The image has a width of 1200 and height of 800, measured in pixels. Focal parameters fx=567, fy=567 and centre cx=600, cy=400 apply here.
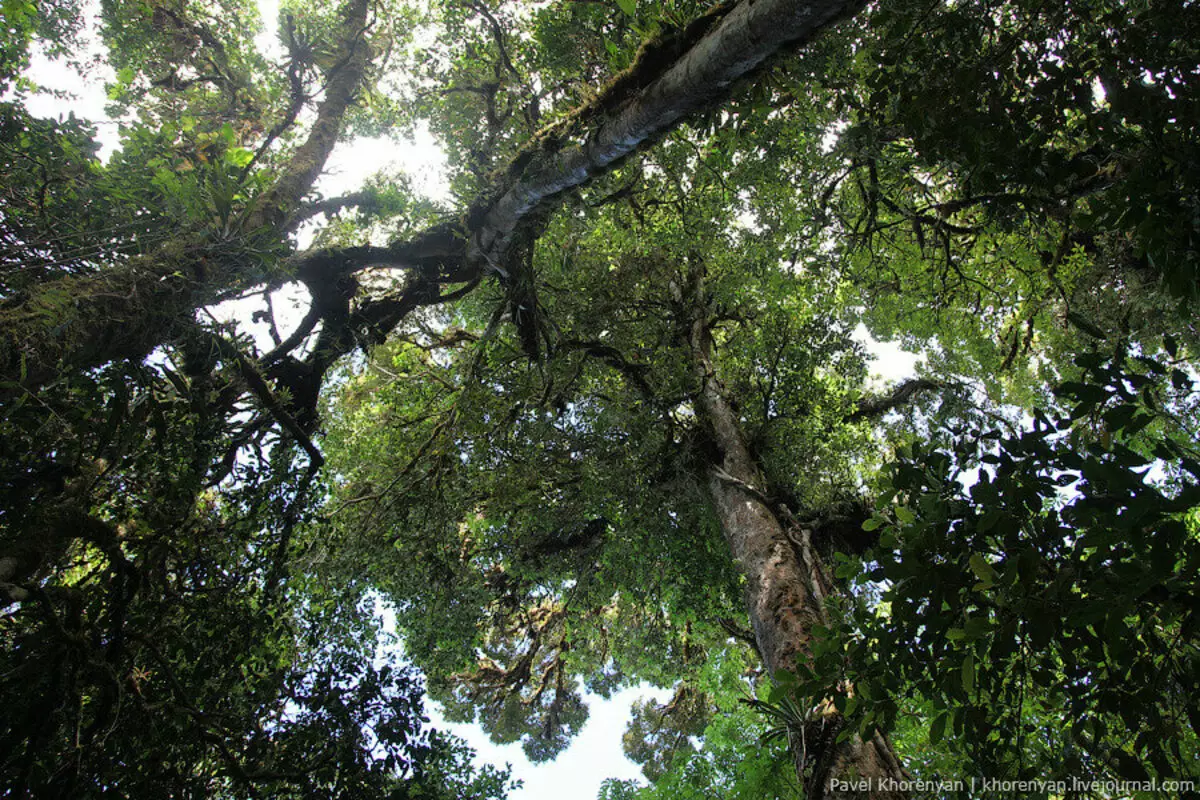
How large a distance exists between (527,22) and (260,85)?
728 centimetres

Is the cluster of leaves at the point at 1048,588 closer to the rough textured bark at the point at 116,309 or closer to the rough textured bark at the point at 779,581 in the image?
the rough textured bark at the point at 779,581

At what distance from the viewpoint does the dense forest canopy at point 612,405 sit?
268 cm

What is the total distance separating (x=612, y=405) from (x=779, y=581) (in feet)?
11.5

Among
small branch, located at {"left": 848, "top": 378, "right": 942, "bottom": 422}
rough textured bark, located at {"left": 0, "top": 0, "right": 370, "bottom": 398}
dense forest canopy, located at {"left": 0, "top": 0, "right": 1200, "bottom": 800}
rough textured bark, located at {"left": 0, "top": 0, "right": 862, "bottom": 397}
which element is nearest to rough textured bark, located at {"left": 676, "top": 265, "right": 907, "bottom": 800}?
dense forest canopy, located at {"left": 0, "top": 0, "right": 1200, "bottom": 800}

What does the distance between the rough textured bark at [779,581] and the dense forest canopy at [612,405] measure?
0.05m

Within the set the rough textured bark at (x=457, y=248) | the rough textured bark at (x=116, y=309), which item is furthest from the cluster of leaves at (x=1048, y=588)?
the rough textured bark at (x=116, y=309)

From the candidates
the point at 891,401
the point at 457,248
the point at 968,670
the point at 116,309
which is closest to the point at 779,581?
the point at 968,670

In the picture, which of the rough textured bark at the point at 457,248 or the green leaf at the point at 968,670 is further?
the rough textured bark at the point at 457,248

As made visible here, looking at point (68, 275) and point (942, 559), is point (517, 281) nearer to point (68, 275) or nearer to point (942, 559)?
point (68, 275)

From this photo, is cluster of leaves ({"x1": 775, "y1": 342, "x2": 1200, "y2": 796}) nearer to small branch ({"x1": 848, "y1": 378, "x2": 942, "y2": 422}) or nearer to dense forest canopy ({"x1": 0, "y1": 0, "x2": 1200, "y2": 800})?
dense forest canopy ({"x1": 0, "y1": 0, "x2": 1200, "y2": 800})

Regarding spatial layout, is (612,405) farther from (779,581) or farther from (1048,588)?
(1048,588)

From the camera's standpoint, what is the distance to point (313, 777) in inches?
147

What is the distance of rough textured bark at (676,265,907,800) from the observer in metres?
4.23

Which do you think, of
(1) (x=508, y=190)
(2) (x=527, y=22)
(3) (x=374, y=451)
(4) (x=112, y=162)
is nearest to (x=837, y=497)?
(1) (x=508, y=190)
